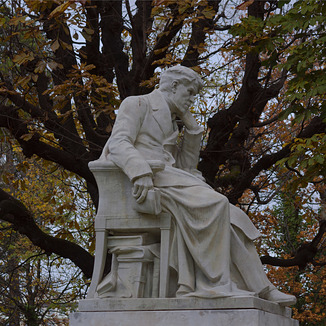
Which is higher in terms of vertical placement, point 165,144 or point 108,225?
point 165,144

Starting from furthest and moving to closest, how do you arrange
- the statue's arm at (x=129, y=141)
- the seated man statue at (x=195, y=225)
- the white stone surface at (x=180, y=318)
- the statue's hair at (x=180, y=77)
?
the statue's hair at (x=180, y=77), the statue's arm at (x=129, y=141), the seated man statue at (x=195, y=225), the white stone surface at (x=180, y=318)

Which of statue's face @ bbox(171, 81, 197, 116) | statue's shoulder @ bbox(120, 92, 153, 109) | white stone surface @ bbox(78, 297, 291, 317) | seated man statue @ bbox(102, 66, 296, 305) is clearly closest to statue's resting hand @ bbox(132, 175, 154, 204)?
seated man statue @ bbox(102, 66, 296, 305)

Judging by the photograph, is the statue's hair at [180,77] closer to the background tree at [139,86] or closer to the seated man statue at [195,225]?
the seated man statue at [195,225]

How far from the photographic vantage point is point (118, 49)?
32.4ft

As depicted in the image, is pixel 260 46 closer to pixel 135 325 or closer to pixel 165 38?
pixel 165 38

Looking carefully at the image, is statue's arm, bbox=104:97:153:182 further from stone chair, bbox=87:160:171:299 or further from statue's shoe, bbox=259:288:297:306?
statue's shoe, bbox=259:288:297:306

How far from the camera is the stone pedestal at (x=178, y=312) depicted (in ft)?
15.9

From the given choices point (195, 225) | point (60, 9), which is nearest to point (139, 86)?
point (60, 9)

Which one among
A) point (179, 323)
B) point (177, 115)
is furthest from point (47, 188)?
point (179, 323)

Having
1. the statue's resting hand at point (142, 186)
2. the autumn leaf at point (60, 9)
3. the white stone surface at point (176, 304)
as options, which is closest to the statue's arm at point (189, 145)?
the statue's resting hand at point (142, 186)

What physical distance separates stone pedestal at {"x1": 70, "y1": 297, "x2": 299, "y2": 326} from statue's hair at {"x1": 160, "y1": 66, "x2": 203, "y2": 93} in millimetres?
1892

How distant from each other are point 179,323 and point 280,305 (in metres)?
0.87

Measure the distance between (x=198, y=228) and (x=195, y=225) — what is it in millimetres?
37

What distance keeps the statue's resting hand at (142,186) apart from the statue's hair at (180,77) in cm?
111
